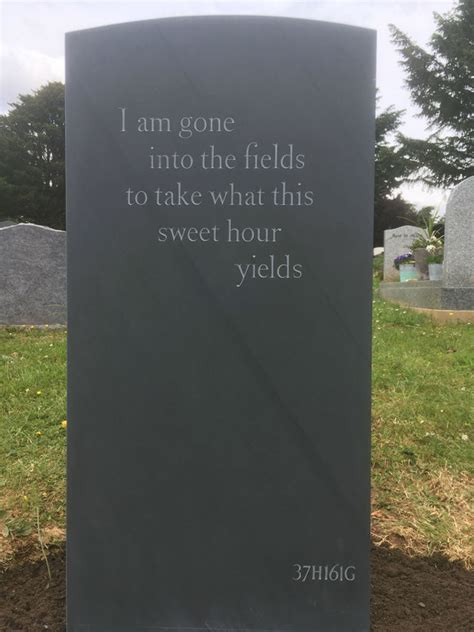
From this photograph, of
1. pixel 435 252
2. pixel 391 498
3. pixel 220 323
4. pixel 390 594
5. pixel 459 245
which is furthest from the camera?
pixel 435 252

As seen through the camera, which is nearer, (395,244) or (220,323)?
(220,323)

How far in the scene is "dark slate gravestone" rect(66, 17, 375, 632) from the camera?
1.64 m

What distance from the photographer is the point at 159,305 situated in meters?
1.69

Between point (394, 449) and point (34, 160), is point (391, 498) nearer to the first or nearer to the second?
point (394, 449)

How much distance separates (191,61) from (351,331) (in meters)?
0.95

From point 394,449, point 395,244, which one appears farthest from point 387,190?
point 394,449

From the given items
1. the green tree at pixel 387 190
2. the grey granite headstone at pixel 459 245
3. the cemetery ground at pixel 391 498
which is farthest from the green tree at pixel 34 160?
the cemetery ground at pixel 391 498

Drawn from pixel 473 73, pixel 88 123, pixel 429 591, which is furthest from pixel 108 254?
pixel 473 73

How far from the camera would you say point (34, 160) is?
29.2m

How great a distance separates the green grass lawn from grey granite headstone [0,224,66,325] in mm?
2156

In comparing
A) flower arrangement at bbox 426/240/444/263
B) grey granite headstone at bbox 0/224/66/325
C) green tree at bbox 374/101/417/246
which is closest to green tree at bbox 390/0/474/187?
green tree at bbox 374/101/417/246

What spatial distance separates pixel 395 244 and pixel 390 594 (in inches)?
487

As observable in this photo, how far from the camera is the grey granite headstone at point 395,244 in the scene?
1327 cm

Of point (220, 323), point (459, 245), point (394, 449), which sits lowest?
point (394, 449)
